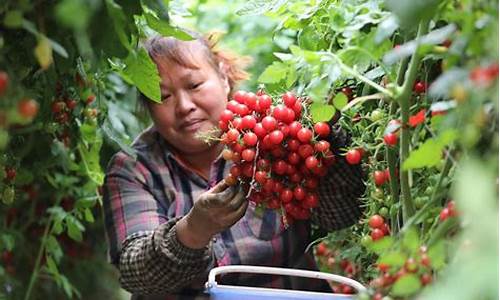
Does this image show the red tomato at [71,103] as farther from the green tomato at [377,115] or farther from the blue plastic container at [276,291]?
the green tomato at [377,115]

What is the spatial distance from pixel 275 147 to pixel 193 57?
51 cm

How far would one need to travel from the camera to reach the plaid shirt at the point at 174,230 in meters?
1.26

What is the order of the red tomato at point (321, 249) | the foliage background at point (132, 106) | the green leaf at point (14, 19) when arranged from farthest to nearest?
1. the red tomato at point (321, 249)
2. the green leaf at point (14, 19)
3. the foliage background at point (132, 106)

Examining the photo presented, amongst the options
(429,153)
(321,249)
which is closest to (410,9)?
(429,153)

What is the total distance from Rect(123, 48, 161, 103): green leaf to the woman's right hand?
171mm

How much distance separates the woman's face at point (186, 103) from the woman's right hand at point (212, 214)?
0.94 ft

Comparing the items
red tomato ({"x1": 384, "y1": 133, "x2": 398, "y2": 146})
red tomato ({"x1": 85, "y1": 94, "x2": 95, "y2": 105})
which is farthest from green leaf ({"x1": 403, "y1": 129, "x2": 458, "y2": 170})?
red tomato ({"x1": 85, "y1": 94, "x2": 95, "y2": 105})

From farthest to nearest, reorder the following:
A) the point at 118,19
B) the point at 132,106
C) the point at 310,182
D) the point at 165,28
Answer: the point at 132,106 → the point at 310,182 → the point at 165,28 → the point at 118,19

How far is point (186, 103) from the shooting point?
4.68 feet

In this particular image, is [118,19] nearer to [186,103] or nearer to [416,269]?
[416,269]

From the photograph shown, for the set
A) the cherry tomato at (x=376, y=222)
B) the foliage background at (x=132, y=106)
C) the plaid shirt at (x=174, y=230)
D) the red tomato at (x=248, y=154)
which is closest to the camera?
the foliage background at (x=132, y=106)

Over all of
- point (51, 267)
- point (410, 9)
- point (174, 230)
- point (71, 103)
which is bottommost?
point (51, 267)

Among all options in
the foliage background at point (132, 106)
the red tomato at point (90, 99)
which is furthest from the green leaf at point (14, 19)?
the red tomato at point (90, 99)

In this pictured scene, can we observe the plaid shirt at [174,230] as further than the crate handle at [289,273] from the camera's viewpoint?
Yes
